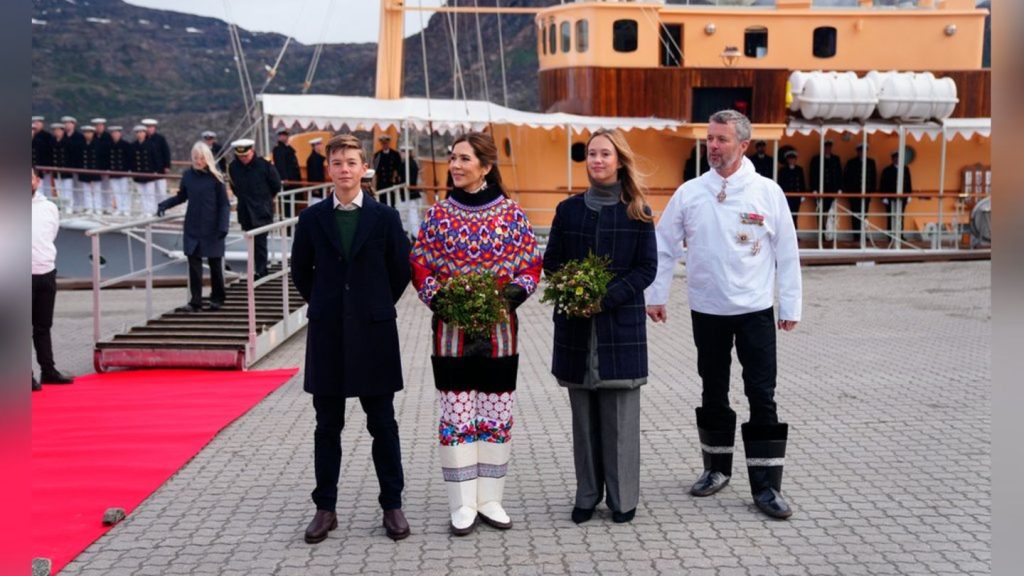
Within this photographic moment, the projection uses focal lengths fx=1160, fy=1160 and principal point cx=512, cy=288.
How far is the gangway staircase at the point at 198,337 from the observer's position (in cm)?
1093

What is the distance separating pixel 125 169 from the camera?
78.2ft

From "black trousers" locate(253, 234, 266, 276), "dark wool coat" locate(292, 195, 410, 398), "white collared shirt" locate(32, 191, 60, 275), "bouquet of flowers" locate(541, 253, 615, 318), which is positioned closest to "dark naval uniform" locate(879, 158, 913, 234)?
"black trousers" locate(253, 234, 266, 276)

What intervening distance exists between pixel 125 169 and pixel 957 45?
1733cm

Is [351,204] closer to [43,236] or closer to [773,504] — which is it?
[773,504]

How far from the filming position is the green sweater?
553cm

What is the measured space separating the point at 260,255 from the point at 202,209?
8.64 feet

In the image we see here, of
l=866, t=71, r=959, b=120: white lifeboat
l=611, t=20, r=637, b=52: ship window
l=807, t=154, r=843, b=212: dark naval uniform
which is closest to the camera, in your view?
l=866, t=71, r=959, b=120: white lifeboat

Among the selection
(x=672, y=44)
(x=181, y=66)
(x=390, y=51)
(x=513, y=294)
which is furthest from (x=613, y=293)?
(x=181, y=66)

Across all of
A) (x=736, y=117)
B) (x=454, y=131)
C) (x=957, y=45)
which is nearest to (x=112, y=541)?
(x=736, y=117)

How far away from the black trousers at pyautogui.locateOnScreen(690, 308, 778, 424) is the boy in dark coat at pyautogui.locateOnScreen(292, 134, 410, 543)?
5.25 feet

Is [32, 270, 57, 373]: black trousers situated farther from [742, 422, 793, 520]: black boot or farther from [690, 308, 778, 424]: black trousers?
[742, 422, 793, 520]: black boot

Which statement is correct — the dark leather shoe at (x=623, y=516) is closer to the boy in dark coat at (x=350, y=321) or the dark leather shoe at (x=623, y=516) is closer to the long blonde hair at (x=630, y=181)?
the boy in dark coat at (x=350, y=321)

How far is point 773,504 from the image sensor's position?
5.75 m

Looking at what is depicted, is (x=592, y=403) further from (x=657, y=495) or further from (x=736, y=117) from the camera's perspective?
(x=736, y=117)
